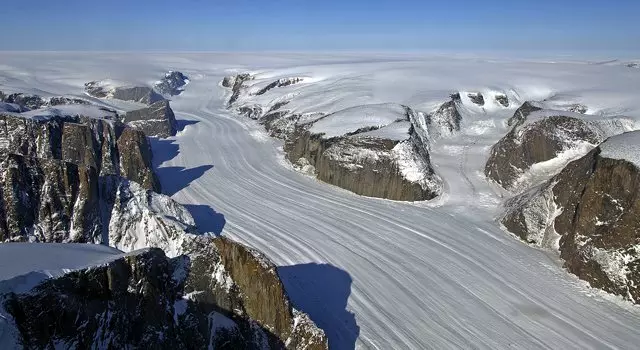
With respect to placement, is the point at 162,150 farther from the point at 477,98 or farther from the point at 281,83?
the point at 477,98

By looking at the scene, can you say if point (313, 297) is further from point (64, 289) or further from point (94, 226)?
point (64, 289)

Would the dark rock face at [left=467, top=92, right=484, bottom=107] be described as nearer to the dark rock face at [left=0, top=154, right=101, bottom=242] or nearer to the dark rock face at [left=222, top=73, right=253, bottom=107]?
the dark rock face at [left=222, top=73, right=253, bottom=107]

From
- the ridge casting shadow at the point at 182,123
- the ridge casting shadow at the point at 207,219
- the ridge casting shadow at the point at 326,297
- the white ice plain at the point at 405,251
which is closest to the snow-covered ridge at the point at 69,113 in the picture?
the white ice plain at the point at 405,251

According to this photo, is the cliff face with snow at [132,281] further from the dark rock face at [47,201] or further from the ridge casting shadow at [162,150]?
the ridge casting shadow at [162,150]

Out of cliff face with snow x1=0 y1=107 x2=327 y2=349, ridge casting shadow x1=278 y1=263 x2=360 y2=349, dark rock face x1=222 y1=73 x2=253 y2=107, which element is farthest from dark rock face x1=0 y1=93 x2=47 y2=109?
ridge casting shadow x1=278 y1=263 x2=360 y2=349

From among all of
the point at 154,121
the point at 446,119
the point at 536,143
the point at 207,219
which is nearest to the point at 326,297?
the point at 207,219

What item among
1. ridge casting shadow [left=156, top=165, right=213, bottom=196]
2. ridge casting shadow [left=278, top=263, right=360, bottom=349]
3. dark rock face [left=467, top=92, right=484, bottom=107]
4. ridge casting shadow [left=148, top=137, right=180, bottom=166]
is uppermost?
dark rock face [left=467, top=92, right=484, bottom=107]
